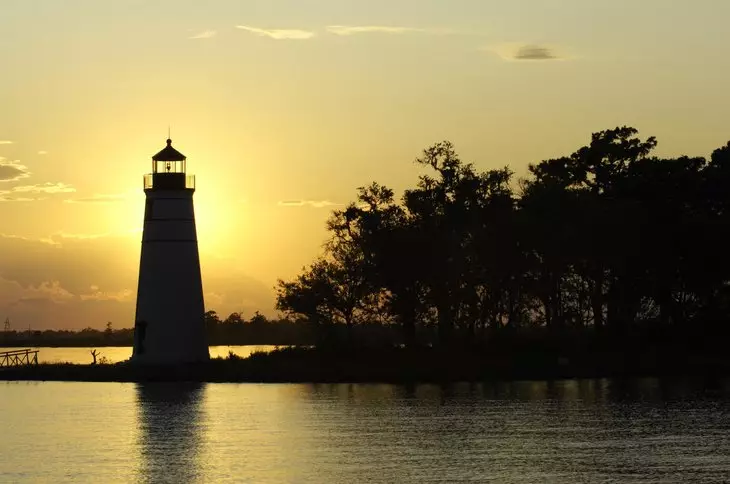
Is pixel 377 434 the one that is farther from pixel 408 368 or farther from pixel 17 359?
pixel 17 359

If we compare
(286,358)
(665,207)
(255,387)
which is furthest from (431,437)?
(665,207)

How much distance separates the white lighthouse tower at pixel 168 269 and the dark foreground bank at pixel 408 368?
1.58 m

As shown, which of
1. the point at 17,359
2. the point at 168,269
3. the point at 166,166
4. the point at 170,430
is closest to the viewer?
the point at 170,430

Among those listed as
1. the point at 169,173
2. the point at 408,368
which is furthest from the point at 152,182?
the point at 408,368

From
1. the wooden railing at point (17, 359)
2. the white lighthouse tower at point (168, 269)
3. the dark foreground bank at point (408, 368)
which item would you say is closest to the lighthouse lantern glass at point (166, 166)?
the white lighthouse tower at point (168, 269)

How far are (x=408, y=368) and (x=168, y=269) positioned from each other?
16.0 metres

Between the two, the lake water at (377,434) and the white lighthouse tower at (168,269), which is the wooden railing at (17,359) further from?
the lake water at (377,434)

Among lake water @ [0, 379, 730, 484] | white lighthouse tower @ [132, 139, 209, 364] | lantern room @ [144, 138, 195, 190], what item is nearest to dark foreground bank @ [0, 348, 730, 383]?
white lighthouse tower @ [132, 139, 209, 364]

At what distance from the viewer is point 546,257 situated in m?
89.4

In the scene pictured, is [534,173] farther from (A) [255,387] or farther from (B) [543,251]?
(A) [255,387]

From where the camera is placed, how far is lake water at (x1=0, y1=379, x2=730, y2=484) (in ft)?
146

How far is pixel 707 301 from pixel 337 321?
25252 mm

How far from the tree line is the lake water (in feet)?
37.5

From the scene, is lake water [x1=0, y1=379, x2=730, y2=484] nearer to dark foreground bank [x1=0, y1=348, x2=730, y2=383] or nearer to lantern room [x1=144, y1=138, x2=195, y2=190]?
dark foreground bank [x1=0, y1=348, x2=730, y2=383]
